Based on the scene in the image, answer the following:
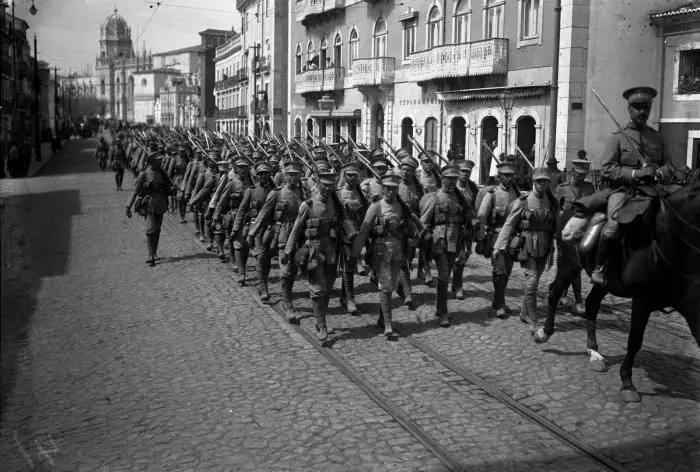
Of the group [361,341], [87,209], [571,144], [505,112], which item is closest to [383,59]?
[505,112]

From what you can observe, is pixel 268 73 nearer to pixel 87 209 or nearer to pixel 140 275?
pixel 87 209

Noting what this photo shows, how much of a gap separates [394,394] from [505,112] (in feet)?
66.8

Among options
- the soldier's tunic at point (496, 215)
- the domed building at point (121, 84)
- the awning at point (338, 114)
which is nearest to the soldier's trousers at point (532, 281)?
the soldier's tunic at point (496, 215)

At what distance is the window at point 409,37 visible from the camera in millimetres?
32534

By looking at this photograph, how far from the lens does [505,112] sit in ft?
86.4

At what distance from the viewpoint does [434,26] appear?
3089 cm

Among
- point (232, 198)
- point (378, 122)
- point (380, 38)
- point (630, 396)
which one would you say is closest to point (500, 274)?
point (630, 396)

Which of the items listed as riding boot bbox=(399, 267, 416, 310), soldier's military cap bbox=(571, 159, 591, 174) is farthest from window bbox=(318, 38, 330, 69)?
soldier's military cap bbox=(571, 159, 591, 174)

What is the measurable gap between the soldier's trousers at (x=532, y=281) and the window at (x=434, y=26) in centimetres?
2207

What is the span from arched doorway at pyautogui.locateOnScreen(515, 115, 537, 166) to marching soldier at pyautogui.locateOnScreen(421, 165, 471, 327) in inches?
611

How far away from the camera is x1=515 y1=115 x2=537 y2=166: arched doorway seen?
25.7m

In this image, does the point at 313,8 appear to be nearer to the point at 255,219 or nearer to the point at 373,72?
the point at 373,72

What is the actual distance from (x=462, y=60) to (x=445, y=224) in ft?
60.6

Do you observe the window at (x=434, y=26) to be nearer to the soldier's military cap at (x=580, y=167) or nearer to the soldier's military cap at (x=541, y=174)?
the soldier's military cap at (x=580, y=167)
